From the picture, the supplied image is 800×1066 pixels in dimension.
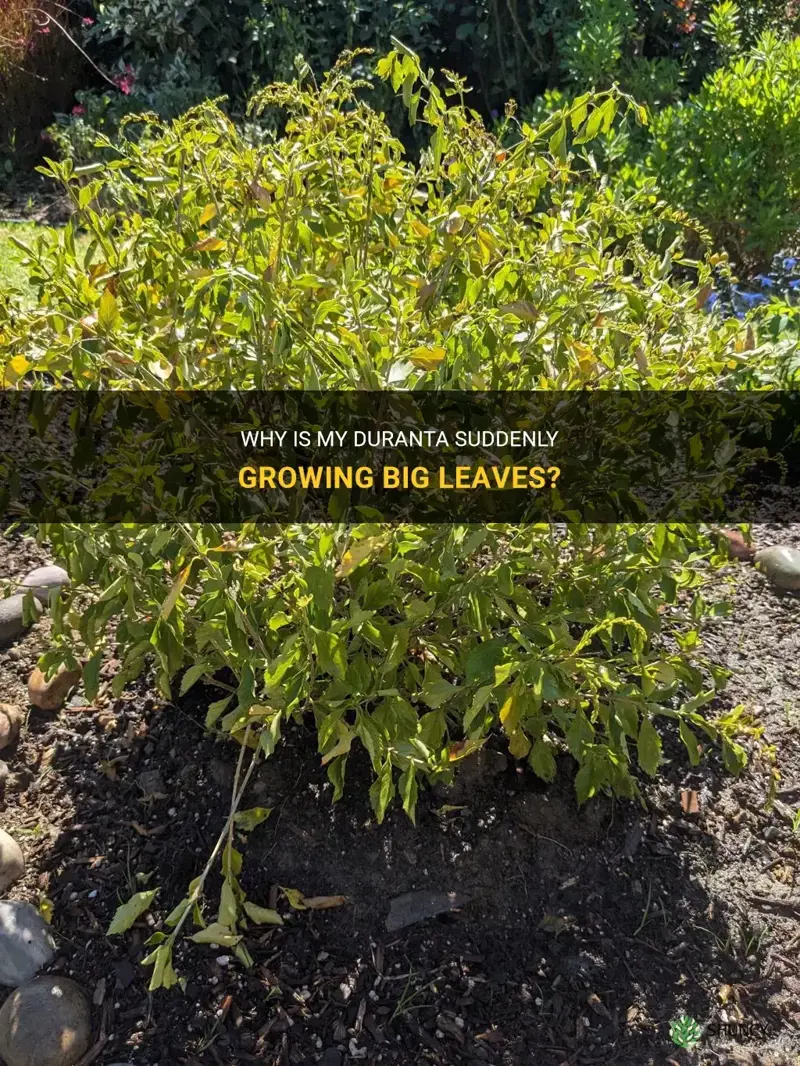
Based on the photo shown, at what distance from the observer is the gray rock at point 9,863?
6.77ft

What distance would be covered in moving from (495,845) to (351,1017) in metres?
0.48

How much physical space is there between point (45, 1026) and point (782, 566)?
249 cm

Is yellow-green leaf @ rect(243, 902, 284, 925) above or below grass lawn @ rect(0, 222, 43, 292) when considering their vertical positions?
below

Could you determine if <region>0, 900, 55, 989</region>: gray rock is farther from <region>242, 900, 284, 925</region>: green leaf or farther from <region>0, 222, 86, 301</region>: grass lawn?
<region>0, 222, 86, 301</region>: grass lawn

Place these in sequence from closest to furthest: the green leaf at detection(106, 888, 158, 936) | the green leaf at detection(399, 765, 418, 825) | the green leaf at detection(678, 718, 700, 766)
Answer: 1. the green leaf at detection(399, 765, 418, 825)
2. the green leaf at detection(106, 888, 158, 936)
3. the green leaf at detection(678, 718, 700, 766)

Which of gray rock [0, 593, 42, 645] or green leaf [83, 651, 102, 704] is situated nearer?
green leaf [83, 651, 102, 704]

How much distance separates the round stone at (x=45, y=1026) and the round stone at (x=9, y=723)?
2.16ft

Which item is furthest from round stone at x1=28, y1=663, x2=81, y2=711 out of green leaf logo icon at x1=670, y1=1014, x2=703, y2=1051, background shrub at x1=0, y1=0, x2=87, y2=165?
background shrub at x1=0, y1=0, x2=87, y2=165

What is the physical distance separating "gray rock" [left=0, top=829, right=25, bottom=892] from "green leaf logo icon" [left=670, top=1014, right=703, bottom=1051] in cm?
147

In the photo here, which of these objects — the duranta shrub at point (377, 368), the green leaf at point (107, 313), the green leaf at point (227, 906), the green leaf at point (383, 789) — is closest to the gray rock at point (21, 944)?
the duranta shrub at point (377, 368)

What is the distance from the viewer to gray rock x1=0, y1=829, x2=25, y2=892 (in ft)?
6.77

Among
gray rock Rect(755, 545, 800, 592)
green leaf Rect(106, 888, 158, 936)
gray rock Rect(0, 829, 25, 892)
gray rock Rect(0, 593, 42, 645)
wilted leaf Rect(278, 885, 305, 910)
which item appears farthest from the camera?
gray rock Rect(755, 545, 800, 592)

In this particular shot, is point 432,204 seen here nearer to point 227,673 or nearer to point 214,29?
point 227,673

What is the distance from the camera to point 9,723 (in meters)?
2.36
